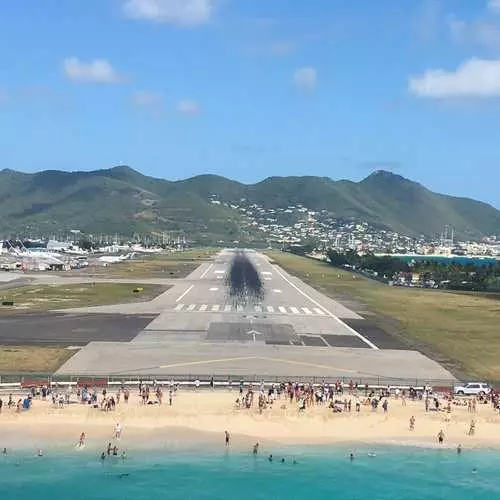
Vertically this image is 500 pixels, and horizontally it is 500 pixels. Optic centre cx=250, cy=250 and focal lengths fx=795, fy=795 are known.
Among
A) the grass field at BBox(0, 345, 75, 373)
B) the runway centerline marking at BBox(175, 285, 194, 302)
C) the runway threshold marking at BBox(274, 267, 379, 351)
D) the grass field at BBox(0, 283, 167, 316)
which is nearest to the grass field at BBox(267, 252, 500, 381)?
the runway threshold marking at BBox(274, 267, 379, 351)

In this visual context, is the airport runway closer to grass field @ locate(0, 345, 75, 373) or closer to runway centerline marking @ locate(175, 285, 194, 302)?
grass field @ locate(0, 345, 75, 373)

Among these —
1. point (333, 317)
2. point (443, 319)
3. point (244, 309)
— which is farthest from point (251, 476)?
point (443, 319)

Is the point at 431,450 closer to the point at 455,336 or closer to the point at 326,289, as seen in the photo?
the point at 455,336

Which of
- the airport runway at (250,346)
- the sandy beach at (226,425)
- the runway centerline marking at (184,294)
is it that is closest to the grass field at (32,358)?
the airport runway at (250,346)

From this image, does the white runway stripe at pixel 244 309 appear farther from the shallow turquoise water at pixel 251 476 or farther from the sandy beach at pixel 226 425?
the shallow turquoise water at pixel 251 476

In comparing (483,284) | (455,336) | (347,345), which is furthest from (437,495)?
(483,284)

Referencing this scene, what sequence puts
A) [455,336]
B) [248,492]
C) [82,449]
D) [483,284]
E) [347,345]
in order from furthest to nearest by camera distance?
[483,284] < [455,336] < [347,345] < [82,449] < [248,492]

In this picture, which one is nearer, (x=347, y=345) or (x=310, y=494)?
(x=310, y=494)

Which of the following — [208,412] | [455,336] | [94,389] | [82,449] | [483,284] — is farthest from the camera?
[483,284]
